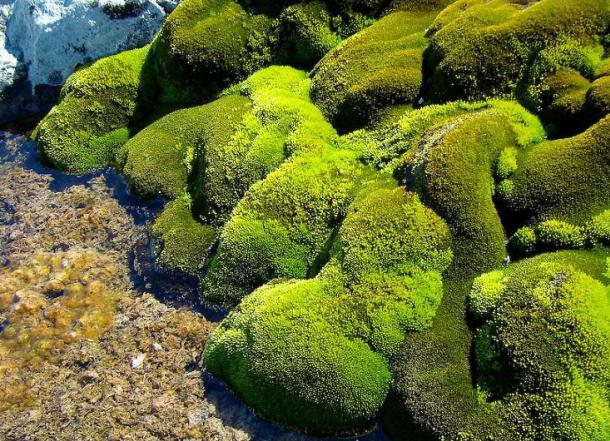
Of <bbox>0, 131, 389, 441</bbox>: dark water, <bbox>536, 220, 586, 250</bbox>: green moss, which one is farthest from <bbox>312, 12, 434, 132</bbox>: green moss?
<bbox>0, 131, 389, 441</bbox>: dark water

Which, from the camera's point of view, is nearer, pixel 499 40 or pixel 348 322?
pixel 348 322

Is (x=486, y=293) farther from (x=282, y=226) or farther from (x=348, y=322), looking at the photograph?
(x=282, y=226)

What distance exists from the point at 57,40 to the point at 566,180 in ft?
47.2

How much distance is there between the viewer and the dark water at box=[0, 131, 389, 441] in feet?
31.5

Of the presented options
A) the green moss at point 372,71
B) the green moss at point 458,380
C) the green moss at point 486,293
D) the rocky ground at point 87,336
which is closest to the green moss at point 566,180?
the green moss at point 458,380

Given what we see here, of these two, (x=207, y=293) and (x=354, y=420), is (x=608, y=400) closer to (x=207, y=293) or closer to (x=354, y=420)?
(x=354, y=420)

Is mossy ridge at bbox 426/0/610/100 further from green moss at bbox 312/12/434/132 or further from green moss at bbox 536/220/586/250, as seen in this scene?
green moss at bbox 536/220/586/250

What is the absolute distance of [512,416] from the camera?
26.1ft

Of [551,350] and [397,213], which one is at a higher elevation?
[397,213]

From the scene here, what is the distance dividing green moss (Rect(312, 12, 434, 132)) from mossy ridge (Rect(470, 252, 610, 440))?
493cm

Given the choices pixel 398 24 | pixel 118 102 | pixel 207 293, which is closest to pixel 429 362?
pixel 207 293

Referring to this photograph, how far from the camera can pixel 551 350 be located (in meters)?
7.86

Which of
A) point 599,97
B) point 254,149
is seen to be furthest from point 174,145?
point 599,97

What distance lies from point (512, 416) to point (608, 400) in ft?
4.07
